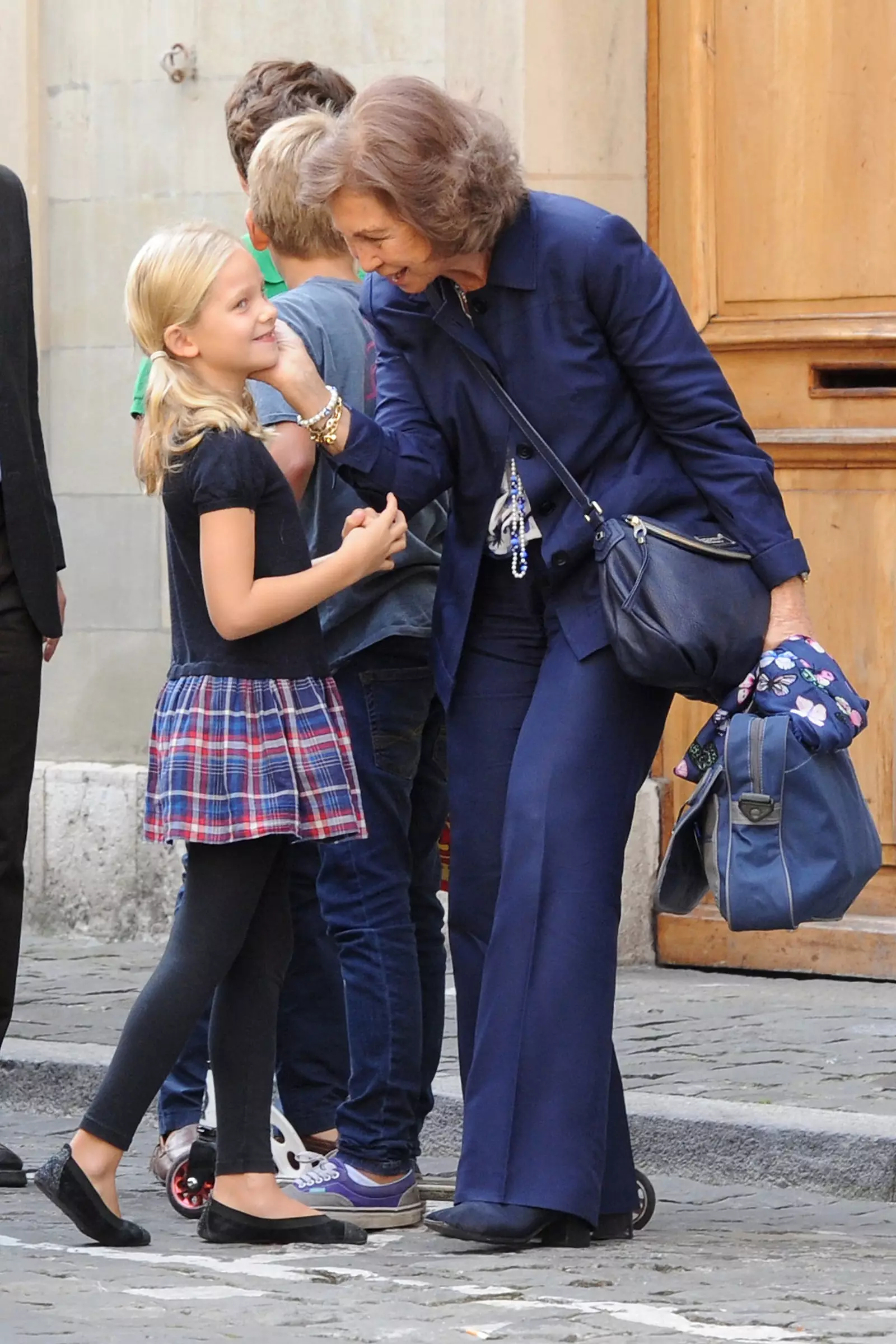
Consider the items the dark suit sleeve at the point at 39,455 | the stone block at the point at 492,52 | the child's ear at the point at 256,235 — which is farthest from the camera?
the stone block at the point at 492,52

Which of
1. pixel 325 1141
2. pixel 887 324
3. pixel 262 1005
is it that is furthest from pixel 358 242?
pixel 887 324

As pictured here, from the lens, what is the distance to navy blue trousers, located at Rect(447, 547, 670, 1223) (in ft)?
13.2

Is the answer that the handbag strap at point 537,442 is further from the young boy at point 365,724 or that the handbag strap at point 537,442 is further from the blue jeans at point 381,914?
the blue jeans at point 381,914

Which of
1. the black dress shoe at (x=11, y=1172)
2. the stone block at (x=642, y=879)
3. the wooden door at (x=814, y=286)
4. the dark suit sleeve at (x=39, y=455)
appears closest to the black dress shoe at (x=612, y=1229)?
the black dress shoe at (x=11, y=1172)

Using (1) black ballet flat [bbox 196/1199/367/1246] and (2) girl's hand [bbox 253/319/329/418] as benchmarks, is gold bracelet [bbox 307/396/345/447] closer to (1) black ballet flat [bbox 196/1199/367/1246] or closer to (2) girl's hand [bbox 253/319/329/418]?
(2) girl's hand [bbox 253/319/329/418]

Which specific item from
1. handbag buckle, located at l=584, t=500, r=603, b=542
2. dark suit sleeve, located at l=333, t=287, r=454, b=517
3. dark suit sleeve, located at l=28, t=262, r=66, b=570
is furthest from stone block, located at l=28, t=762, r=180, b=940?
handbag buckle, located at l=584, t=500, r=603, b=542

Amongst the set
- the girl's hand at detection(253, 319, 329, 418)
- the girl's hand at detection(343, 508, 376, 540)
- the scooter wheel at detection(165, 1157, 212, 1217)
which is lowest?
the scooter wheel at detection(165, 1157, 212, 1217)

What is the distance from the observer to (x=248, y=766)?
13.5 feet

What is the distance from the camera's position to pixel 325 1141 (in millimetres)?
4754

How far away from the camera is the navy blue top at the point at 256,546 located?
13.4 ft

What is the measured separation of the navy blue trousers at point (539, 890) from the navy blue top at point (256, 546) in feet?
0.95

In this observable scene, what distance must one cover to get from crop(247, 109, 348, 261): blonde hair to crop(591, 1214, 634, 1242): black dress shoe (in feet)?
5.58

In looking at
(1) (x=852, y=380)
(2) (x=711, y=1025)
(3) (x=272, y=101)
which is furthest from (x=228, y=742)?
(1) (x=852, y=380)

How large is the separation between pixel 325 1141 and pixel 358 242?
1690 millimetres
